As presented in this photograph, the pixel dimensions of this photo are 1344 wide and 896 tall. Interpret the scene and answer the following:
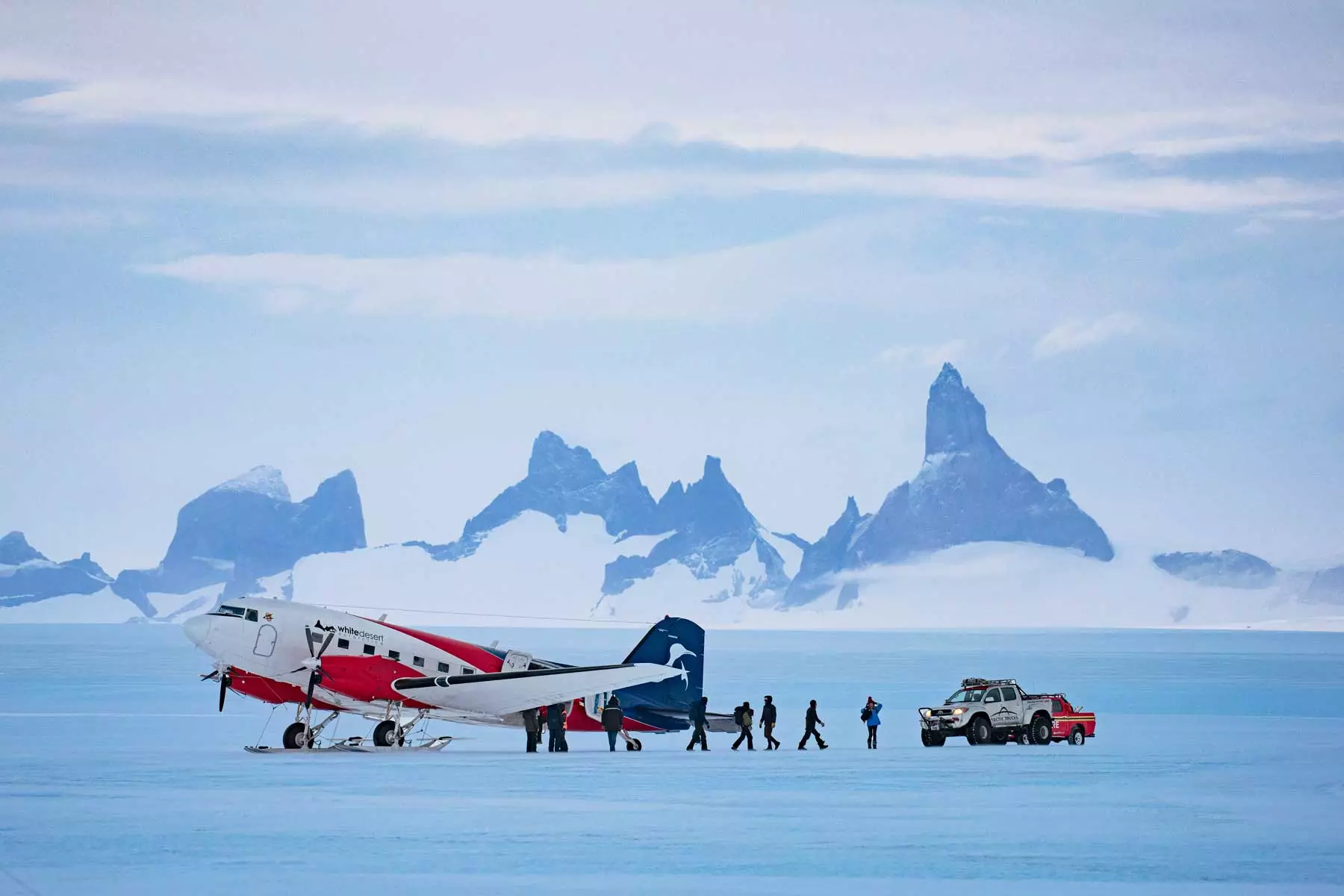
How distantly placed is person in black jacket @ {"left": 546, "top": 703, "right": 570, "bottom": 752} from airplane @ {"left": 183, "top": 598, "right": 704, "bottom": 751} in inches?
24.6

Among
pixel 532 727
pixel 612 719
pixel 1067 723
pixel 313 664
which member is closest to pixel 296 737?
pixel 313 664

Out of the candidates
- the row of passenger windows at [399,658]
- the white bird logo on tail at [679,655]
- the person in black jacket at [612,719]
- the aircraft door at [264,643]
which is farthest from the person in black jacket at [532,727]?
the aircraft door at [264,643]

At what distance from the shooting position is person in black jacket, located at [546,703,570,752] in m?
50.1

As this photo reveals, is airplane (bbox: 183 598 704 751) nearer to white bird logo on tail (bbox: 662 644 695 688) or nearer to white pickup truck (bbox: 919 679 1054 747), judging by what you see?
white bird logo on tail (bbox: 662 644 695 688)

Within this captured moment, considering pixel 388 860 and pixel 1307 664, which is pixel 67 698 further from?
pixel 1307 664

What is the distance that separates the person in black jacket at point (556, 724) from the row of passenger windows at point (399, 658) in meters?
2.66

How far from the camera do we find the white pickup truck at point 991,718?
50.9 m

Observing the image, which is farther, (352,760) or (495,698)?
(495,698)

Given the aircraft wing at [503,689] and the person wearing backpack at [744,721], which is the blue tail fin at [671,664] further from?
the aircraft wing at [503,689]

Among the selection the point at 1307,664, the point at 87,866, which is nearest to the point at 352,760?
the point at 87,866

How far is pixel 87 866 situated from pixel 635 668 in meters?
26.1

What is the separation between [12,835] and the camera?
29.9 metres

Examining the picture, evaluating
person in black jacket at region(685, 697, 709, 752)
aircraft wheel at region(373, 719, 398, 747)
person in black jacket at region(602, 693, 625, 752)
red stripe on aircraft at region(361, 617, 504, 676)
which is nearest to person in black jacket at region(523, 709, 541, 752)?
red stripe on aircraft at region(361, 617, 504, 676)

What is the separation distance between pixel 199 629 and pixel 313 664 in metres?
3.39
